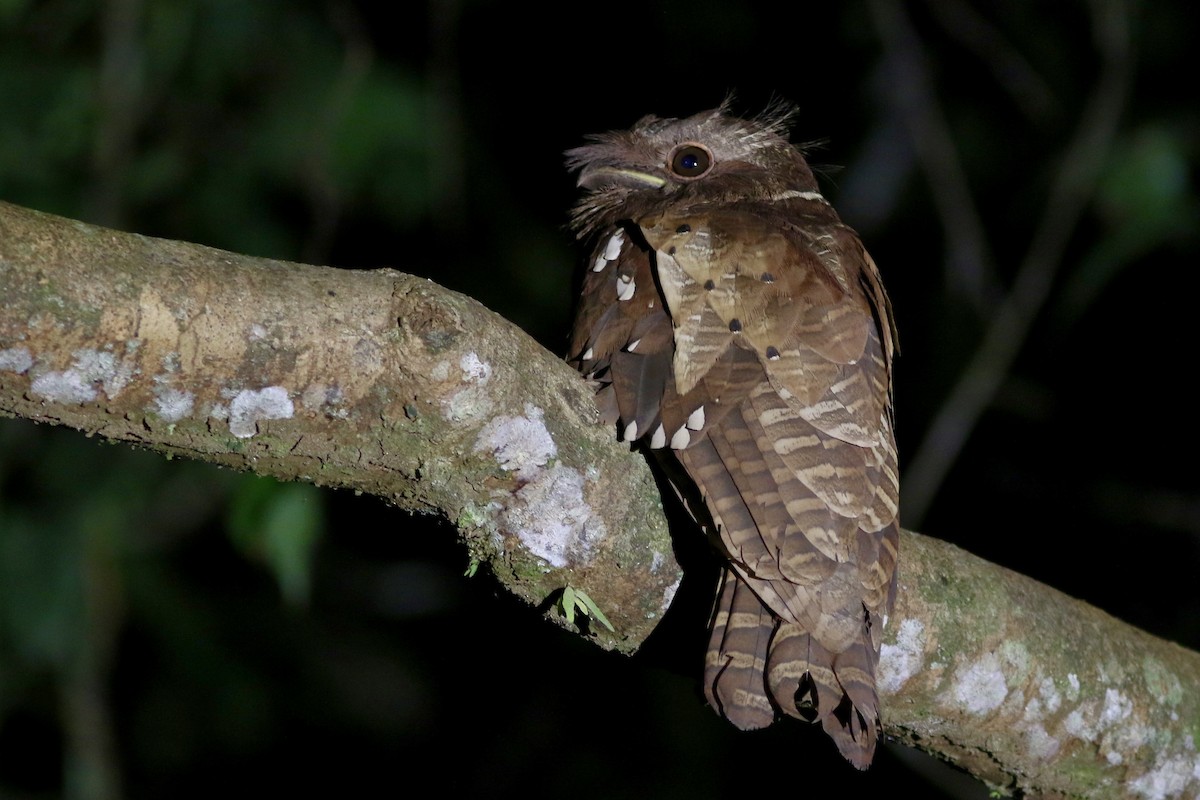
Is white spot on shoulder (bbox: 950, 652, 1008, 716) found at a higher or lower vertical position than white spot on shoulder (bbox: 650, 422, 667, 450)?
lower

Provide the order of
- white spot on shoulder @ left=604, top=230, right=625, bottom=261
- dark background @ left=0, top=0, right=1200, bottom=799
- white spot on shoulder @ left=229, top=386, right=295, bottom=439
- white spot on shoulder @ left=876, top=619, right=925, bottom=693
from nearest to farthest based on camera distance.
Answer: white spot on shoulder @ left=229, top=386, right=295, bottom=439, white spot on shoulder @ left=876, top=619, right=925, bottom=693, white spot on shoulder @ left=604, top=230, right=625, bottom=261, dark background @ left=0, top=0, right=1200, bottom=799

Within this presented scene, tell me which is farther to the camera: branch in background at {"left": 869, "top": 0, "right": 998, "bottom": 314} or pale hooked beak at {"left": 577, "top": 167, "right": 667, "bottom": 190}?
branch in background at {"left": 869, "top": 0, "right": 998, "bottom": 314}

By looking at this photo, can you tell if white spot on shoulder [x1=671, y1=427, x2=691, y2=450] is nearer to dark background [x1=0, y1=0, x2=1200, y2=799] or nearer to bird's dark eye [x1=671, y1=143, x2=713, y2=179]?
bird's dark eye [x1=671, y1=143, x2=713, y2=179]

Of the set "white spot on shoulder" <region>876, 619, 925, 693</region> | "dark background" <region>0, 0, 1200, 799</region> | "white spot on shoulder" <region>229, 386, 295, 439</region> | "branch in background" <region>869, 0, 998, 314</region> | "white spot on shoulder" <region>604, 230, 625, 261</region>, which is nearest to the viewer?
"white spot on shoulder" <region>229, 386, 295, 439</region>

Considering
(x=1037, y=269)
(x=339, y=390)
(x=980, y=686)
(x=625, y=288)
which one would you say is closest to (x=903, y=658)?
(x=980, y=686)

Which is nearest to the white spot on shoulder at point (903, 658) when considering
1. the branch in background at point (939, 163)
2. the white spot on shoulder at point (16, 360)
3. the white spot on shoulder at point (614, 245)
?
the white spot on shoulder at point (614, 245)

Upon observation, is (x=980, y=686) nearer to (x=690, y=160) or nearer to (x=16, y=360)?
(x=690, y=160)

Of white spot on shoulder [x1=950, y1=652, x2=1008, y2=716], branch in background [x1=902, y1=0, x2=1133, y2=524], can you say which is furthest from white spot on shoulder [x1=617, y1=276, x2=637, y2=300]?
branch in background [x1=902, y1=0, x2=1133, y2=524]

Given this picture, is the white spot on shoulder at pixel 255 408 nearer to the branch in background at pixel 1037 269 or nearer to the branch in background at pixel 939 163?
the branch in background at pixel 1037 269
